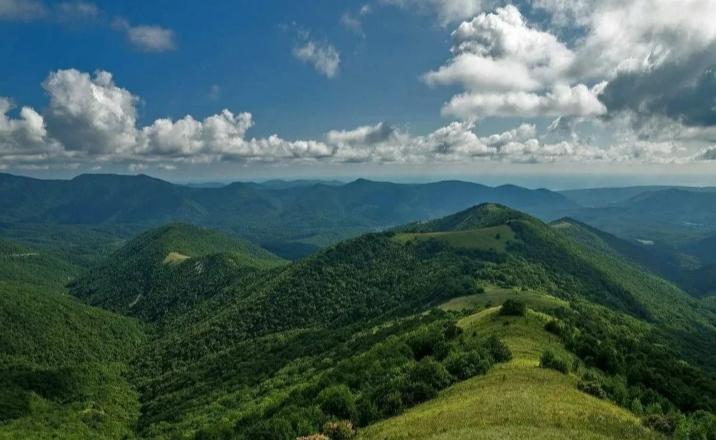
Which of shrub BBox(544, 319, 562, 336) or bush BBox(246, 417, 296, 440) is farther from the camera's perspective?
shrub BBox(544, 319, 562, 336)

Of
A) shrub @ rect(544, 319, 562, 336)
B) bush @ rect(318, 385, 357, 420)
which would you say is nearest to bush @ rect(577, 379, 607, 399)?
bush @ rect(318, 385, 357, 420)

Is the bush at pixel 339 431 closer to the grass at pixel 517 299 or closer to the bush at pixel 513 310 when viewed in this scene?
the bush at pixel 513 310

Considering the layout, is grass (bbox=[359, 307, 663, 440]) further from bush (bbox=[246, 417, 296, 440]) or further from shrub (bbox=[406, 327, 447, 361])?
shrub (bbox=[406, 327, 447, 361])

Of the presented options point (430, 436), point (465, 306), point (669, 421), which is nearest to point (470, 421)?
point (430, 436)

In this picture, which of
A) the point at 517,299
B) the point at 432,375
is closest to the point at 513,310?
the point at 432,375

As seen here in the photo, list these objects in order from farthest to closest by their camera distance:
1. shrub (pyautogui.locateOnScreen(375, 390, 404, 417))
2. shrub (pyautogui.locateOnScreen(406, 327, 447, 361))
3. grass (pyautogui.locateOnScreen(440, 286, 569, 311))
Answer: grass (pyautogui.locateOnScreen(440, 286, 569, 311)) → shrub (pyautogui.locateOnScreen(406, 327, 447, 361)) → shrub (pyautogui.locateOnScreen(375, 390, 404, 417))

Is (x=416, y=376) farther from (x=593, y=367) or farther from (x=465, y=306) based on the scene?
(x=465, y=306)
